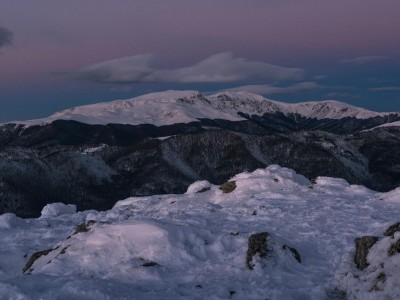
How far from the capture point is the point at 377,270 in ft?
48.2

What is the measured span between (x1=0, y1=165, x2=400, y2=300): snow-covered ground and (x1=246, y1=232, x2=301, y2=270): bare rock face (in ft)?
0.63

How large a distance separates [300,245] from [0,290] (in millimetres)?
12009

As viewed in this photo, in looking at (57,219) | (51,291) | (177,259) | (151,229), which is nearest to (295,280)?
(177,259)

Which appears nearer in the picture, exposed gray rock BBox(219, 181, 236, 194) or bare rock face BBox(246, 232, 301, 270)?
bare rock face BBox(246, 232, 301, 270)

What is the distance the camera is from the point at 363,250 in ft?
53.5

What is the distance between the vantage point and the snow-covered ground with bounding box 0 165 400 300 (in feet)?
47.8

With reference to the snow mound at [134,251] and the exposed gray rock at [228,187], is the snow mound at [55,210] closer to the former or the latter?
the exposed gray rock at [228,187]

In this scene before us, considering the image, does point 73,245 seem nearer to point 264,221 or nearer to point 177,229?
point 177,229

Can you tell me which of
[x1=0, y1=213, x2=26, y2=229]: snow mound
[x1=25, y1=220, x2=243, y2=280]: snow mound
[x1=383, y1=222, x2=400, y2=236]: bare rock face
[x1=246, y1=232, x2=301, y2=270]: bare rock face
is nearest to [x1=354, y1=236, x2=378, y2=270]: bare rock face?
[x1=383, y1=222, x2=400, y2=236]: bare rock face

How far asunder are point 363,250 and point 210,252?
Answer: 5.89 meters

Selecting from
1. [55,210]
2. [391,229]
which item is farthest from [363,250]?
[55,210]

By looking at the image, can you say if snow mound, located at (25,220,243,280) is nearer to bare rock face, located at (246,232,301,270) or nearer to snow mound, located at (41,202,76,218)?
bare rock face, located at (246,232,301,270)

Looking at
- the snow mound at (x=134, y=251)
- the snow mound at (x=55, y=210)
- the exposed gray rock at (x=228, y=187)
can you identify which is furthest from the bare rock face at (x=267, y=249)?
the snow mound at (x=55, y=210)

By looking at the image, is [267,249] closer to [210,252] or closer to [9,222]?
[210,252]
